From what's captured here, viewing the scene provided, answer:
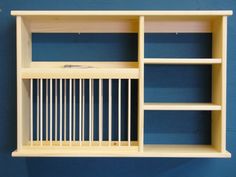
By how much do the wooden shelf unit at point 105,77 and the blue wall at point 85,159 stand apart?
0.28 ft

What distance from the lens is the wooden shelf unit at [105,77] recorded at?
3.84ft

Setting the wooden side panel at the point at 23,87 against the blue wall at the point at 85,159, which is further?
the blue wall at the point at 85,159

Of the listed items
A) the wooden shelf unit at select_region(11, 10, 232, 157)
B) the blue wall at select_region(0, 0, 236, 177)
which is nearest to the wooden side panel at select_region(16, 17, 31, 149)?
the wooden shelf unit at select_region(11, 10, 232, 157)

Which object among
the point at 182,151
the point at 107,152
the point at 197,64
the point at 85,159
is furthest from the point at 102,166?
the point at 197,64

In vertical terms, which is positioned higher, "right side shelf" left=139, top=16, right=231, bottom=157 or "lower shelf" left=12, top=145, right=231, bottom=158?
"right side shelf" left=139, top=16, right=231, bottom=157

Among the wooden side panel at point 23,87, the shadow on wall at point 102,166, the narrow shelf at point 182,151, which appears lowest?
the shadow on wall at point 102,166

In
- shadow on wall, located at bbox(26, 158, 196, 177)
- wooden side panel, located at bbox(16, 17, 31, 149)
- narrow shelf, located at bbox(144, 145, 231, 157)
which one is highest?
wooden side panel, located at bbox(16, 17, 31, 149)

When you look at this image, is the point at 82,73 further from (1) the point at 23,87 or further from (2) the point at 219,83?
(2) the point at 219,83

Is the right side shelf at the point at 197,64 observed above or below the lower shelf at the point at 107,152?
above

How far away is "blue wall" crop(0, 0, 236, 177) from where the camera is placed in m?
1.34

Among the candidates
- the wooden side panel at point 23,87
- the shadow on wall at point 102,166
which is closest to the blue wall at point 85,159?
the shadow on wall at point 102,166

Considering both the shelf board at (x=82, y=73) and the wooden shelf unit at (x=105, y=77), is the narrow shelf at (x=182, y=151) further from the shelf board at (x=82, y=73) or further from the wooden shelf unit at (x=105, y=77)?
the shelf board at (x=82, y=73)

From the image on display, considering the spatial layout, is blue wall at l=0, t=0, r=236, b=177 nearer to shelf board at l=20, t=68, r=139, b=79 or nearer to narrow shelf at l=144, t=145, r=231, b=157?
narrow shelf at l=144, t=145, r=231, b=157

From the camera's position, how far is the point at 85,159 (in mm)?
1352
